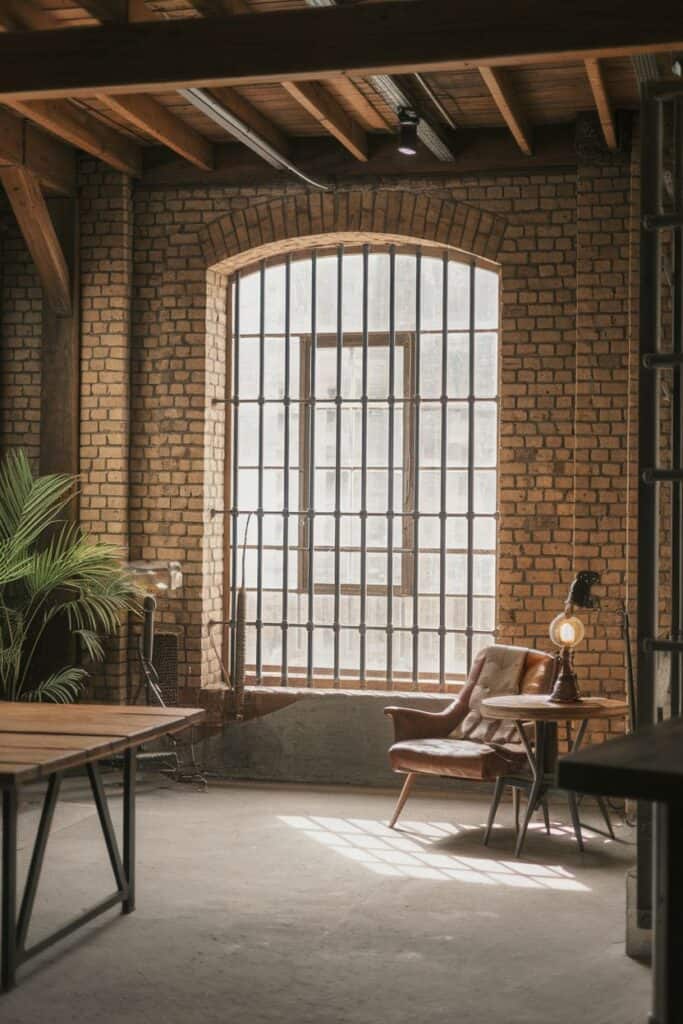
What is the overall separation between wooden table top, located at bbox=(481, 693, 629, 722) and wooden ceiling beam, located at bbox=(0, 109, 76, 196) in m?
4.00

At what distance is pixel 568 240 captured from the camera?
25.6ft

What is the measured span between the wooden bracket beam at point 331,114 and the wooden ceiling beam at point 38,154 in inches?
64.9

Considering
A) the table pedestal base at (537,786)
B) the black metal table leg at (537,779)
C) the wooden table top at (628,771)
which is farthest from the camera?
the table pedestal base at (537,786)

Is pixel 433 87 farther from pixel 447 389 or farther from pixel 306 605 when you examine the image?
pixel 306 605

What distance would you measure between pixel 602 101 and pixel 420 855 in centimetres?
385

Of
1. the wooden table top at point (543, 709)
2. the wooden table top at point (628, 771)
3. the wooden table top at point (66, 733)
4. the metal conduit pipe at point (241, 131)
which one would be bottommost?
the wooden table top at point (543, 709)

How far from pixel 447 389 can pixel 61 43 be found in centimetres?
367

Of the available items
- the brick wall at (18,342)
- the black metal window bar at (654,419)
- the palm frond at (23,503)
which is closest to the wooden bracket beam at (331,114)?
the brick wall at (18,342)

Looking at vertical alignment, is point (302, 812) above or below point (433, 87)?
below

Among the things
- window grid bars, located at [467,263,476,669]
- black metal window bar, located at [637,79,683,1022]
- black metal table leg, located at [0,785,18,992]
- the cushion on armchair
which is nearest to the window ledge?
window grid bars, located at [467,263,476,669]

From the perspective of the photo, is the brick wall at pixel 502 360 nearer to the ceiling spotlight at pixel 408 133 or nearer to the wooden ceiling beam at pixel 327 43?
the ceiling spotlight at pixel 408 133

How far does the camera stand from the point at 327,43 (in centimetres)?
497

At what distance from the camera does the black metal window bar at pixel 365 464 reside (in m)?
8.28

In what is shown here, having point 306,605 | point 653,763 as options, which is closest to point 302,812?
point 306,605
